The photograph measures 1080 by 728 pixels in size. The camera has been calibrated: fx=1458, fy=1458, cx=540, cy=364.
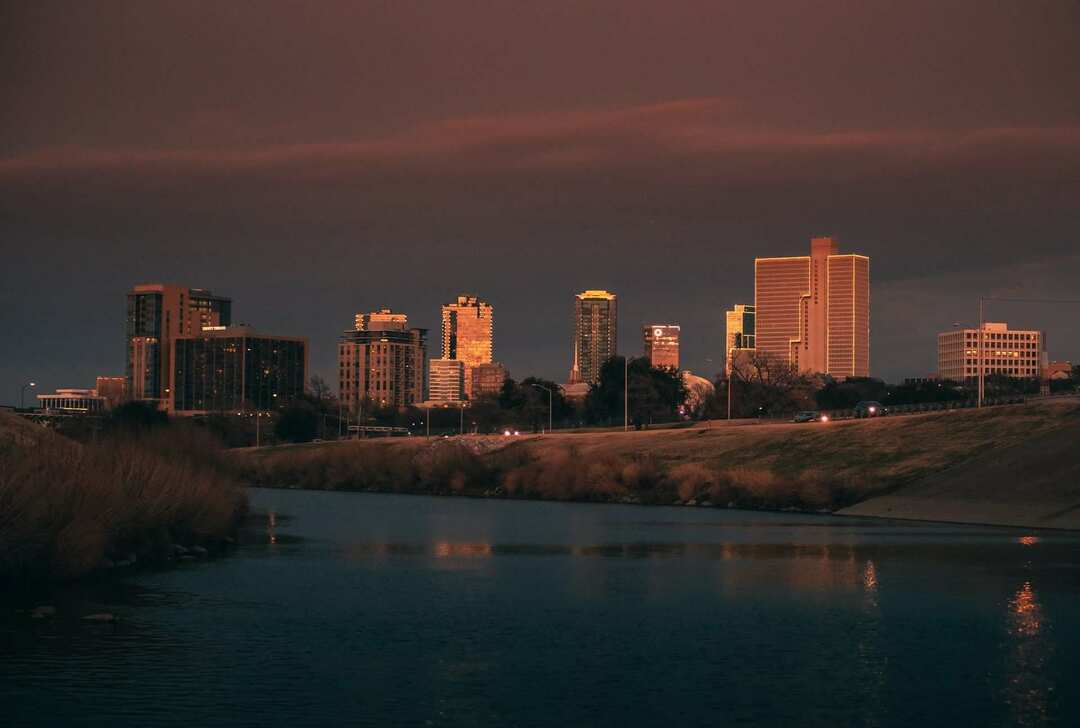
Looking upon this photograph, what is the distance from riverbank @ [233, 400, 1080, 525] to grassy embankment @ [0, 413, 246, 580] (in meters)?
36.3

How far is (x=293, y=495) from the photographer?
407 feet

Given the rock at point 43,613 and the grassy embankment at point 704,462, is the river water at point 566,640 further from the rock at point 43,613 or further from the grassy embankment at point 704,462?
the grassy embankment at point 704,462

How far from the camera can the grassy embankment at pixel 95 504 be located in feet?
135

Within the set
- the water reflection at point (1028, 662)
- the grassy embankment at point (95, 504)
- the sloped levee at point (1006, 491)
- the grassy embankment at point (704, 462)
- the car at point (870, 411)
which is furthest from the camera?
the car at point (870, 411)

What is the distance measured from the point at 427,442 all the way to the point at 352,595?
116 meters

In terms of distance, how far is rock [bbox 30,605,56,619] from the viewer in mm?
37169

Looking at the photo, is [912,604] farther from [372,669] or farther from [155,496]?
[155,496]

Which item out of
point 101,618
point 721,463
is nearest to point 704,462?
point 721,463

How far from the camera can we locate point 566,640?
36.2m

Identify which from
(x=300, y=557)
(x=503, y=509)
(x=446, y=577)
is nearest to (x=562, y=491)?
(x=503, y=509)

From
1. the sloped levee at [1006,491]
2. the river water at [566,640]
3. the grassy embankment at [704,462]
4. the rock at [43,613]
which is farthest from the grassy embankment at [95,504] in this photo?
the grassy embankment at [704,462]

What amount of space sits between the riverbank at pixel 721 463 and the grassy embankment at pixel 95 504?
36.3 metres

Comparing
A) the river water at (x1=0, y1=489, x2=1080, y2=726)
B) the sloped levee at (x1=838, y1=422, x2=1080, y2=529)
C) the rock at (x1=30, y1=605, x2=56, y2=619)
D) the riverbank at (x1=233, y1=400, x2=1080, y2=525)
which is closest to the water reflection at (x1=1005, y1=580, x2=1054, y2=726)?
the river water at (x1=0, y1=489, x2=1080, y2=726)

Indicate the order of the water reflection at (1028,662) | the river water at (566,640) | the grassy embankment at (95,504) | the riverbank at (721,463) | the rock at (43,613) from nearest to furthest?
the river water at (566,640) < the water reflection at (1028,662) < the rock at (43,613) < the grassy embankment at (95,504) < the riverbank at (721,463)
